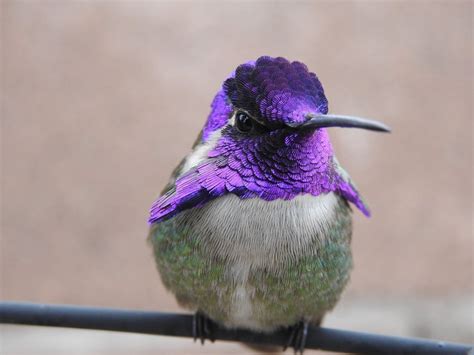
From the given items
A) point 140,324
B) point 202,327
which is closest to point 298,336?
point 202,327

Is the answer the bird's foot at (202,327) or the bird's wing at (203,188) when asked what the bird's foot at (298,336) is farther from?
the bird's wing at (203,188)

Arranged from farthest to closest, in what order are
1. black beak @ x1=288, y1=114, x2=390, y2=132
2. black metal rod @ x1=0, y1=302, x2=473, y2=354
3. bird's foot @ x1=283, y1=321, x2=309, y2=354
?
bird's foot @ x1=283, y1=321, x2=309, y2=354 < black metal rod @ x1=0, y1=302, x2=473, y2=354 < black beak @ x1=288, y1=114, x2=390, y2=132

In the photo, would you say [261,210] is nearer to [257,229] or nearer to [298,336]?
[257,229]

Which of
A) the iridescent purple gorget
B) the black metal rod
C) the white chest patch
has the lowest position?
the black metal rod

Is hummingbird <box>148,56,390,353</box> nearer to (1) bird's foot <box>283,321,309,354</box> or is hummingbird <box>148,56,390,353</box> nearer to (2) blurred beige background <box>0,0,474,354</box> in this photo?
(1) bird's foot <box>283,321,309,354</box>

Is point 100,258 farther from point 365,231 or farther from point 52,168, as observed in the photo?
point 365,231

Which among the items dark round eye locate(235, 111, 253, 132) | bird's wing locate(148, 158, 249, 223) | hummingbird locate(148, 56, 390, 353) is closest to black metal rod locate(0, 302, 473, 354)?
hummingbird locate(148, 56, 390, 353)
